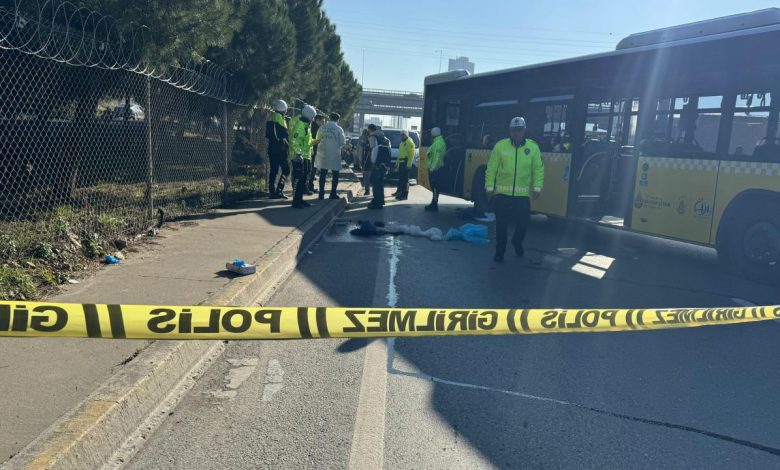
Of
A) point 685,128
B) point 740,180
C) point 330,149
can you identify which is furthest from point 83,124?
point 740,180

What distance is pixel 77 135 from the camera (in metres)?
9.34

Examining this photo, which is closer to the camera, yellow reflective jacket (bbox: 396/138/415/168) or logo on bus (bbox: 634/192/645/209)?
logo on bus (bbox: 634/192/645/209)

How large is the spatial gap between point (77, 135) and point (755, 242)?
960cm

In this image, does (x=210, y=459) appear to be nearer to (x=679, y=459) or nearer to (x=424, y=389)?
(x=424, y=389)

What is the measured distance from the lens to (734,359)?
196 inches

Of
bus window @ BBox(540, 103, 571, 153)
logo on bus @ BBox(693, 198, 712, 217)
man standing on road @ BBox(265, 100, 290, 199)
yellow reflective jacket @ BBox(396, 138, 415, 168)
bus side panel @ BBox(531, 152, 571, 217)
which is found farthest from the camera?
yellow reflective jacket @ BBox(396, 138, 415, 168)

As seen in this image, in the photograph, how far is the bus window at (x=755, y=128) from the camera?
7223 millimetres

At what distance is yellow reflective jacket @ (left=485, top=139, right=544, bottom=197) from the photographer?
26.3 ft

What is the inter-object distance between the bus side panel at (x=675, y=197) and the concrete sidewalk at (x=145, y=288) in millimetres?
5048

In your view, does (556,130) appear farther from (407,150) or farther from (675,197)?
(407,150)

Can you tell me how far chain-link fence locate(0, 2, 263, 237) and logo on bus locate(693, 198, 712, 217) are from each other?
733cm

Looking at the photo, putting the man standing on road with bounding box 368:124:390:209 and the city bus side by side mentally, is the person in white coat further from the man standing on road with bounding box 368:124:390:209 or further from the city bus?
the city bus

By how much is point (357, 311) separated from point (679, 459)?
194 centimetres

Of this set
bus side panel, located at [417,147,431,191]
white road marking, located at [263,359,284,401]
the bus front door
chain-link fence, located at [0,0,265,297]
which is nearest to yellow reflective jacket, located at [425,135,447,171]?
bus side panel, located at [417,147,431,191]
